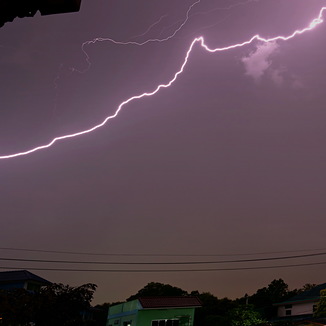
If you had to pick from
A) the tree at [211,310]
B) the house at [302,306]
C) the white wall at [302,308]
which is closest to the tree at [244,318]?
the tree at [211,310]

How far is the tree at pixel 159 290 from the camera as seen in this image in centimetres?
5897

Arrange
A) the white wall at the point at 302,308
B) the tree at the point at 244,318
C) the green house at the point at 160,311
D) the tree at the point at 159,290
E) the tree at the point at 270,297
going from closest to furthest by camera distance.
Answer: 1. the green house at the point at 160,311
2. the tree at the point at 244,318
3. the white wall at the point at 302,308
4. the tree at the point at 270,297
5. the tree at the point at 159,290

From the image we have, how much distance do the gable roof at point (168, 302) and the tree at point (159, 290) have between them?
30.4 metres

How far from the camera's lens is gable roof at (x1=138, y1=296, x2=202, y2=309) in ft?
90.2

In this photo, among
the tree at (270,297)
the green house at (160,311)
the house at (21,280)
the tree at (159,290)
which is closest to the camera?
the green house at (160,311)

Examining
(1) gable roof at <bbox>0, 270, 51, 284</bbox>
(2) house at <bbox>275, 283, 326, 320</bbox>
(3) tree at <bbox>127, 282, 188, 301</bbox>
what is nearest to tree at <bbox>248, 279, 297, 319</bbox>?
(2) house at <bbox>275, 283, 326, 320</bbox>

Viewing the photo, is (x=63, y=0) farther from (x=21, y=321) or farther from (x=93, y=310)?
(x=93, y=310)

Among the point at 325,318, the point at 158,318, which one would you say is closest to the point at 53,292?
the point at 158,318

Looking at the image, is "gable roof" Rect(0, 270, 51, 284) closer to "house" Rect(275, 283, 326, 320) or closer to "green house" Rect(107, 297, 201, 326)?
"green house" Rect(107, 297, 201, 326)

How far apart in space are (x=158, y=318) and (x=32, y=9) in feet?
91.8

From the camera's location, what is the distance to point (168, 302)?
92.8 ft

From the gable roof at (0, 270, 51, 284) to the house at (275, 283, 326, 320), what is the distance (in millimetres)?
23551

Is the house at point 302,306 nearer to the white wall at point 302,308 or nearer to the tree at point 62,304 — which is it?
the white wall at point 302,308

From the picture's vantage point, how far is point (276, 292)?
63.0 meters
